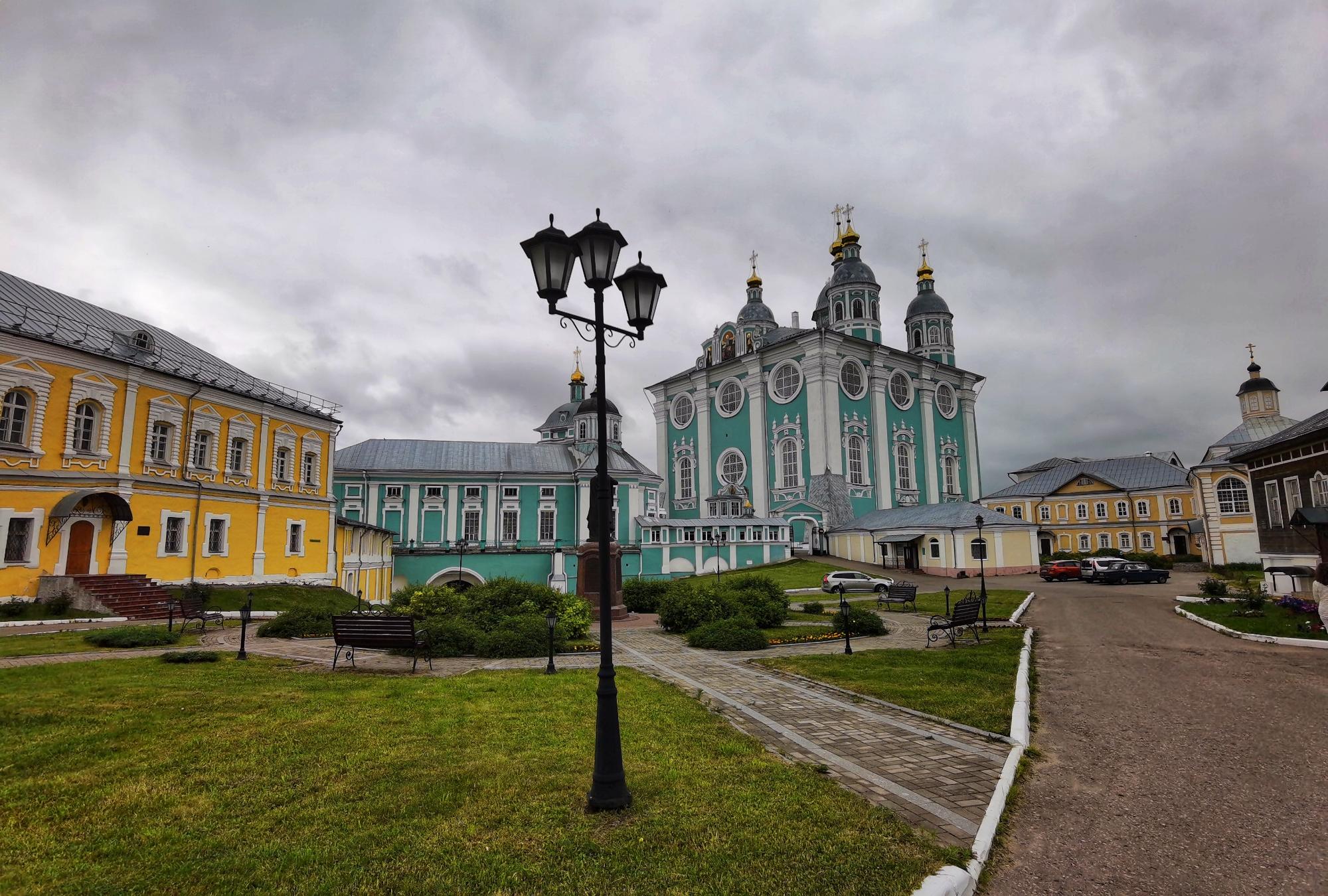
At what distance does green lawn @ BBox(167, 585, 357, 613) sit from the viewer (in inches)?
839

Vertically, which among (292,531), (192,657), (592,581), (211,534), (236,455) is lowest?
(192,657)

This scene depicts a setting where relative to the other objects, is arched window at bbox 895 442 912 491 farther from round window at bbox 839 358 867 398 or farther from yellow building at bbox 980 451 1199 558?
yellow building at bbox 980 451 1199 558

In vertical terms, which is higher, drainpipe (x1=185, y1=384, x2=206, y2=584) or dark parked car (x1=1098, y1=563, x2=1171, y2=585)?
drainpipe (x1=185, y1=384, x2=206, y2=584)

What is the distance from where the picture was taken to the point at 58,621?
17078 millimetres

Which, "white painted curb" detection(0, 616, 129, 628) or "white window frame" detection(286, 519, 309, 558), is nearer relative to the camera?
"white painted curb" detection(0, 616, 129, 628)

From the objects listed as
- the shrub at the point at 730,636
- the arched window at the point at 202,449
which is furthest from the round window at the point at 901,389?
the arched window at the point at 202,449

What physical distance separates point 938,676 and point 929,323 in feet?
196

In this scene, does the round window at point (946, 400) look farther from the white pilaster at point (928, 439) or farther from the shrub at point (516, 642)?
the shrub at point (516, 642)

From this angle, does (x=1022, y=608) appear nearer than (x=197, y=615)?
No

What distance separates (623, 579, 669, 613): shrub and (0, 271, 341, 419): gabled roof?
16.4m

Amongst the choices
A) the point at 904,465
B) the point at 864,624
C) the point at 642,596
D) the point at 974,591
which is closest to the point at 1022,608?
the point at 974,591

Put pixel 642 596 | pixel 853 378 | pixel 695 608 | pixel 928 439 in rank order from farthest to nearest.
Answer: pixel 928 439
pixel 853 378
pixel 642 596
pixel 695 608

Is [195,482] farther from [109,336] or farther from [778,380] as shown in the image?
[778,380]

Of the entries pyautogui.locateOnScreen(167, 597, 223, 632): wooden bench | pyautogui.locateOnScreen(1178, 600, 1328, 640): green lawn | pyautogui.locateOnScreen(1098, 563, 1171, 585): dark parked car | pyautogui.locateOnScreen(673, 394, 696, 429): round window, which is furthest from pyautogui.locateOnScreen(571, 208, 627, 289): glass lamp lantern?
pyautogui.locateOnScreen(673, 394, 696, 429): round window
